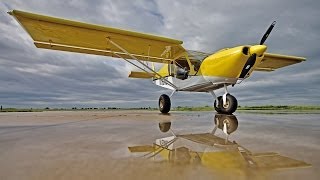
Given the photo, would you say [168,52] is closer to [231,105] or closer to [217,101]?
[217,101]

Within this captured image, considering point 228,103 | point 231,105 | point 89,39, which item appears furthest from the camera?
point 89,39

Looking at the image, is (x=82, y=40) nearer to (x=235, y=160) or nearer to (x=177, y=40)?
(x=177, y=40)

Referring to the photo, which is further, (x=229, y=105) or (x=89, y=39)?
(x=89, y=39)

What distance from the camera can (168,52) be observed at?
965cm

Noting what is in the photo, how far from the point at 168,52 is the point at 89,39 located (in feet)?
11.5

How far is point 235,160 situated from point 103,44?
825 cm

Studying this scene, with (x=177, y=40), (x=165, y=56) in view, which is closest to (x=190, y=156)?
(x=177, y=40)

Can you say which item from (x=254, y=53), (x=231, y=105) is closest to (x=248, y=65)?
(x=254, y=53)

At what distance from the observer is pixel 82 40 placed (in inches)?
333

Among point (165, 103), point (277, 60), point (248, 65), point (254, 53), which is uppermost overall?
point (277, 60)

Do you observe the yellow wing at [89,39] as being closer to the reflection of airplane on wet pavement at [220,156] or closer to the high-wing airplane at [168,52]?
the high-wing airplane at [168,52]

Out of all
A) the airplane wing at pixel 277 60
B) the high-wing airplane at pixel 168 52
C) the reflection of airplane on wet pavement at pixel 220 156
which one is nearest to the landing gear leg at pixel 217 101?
the high-wing airplane at pixel 168 52

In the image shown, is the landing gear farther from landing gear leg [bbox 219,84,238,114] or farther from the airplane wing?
the airplane wing

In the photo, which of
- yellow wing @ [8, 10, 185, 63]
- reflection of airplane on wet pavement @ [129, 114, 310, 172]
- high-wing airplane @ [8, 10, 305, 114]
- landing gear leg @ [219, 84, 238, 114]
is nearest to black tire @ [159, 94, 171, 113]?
high-wing airplane @ [8, 10, 305, 114]
